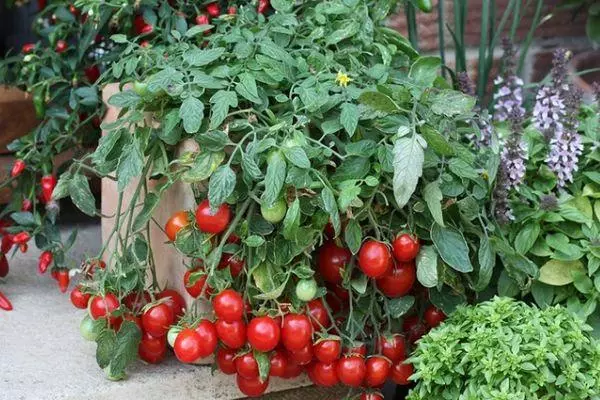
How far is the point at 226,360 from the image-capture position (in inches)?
57.7

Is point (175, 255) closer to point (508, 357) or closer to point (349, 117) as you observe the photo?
point (349, 117)

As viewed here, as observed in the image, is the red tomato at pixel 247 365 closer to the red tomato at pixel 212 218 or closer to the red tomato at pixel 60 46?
the red tomato at pixel 212 218

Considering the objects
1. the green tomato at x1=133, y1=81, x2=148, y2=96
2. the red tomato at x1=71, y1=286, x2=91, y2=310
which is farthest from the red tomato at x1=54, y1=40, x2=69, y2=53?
the red tomato at x1=71, y1=286, x2=91, y2=310

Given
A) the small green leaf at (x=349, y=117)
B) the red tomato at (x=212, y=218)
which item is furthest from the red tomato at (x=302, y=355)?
the small green leaf at (x=349, y=117)

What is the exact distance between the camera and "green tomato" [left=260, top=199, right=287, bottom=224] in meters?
1.35

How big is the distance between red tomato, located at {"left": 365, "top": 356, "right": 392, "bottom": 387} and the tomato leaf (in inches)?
11.0

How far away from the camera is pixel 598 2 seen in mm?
2598

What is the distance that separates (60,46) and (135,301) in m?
0.64

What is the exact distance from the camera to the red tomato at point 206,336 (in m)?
1.40

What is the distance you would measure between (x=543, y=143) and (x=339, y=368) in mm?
624

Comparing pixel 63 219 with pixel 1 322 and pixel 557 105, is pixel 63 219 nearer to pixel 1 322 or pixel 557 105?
pixel 1 322

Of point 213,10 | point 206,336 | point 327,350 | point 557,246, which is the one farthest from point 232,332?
point 213,10

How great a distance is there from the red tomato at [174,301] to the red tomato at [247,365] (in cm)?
13

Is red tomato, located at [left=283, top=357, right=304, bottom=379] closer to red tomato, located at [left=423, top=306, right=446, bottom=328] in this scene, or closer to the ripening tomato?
the ripening tomato
